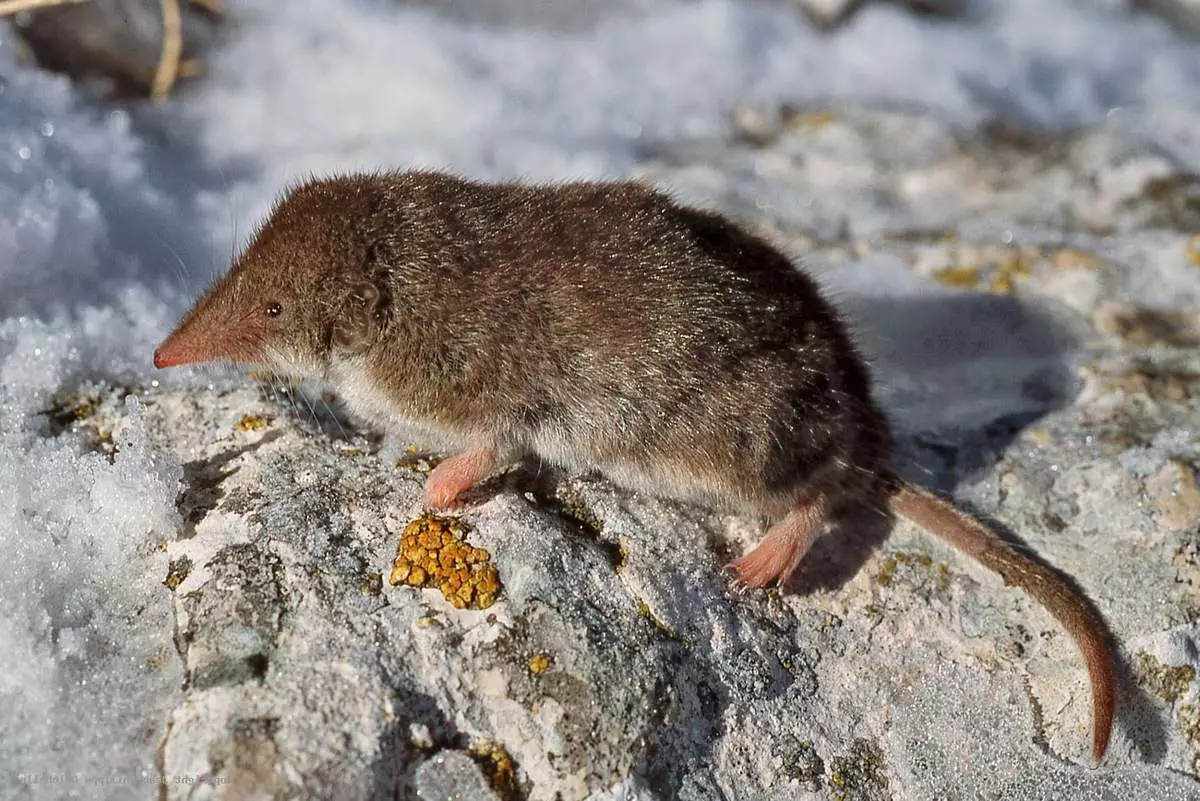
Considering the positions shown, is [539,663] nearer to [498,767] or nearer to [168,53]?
[498,767]

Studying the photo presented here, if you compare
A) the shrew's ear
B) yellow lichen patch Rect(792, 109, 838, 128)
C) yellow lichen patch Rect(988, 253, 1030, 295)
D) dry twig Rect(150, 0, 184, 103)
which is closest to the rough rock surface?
yellow lichen patch Rect(988, 253, 1030, 295)

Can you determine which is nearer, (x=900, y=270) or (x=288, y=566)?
(x=288, y=566)

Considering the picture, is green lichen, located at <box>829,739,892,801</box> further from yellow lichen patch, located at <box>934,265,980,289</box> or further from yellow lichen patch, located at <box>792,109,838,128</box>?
yellow lichen patch, located at <box>792,109,838,128</box>

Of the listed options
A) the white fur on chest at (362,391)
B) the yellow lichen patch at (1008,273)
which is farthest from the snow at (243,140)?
the yellow lichen patch at (1008,273)

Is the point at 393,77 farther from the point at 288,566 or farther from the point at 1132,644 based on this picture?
the point at 1132,644

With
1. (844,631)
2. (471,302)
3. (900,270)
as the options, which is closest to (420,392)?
(471,302)

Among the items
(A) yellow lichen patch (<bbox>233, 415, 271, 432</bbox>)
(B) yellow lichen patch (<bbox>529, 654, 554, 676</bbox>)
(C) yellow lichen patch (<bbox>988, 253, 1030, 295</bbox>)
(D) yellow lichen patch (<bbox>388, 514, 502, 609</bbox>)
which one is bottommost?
(A) yellow lichen patch (<bbox>233, 415, 271, 432</bbox>)
